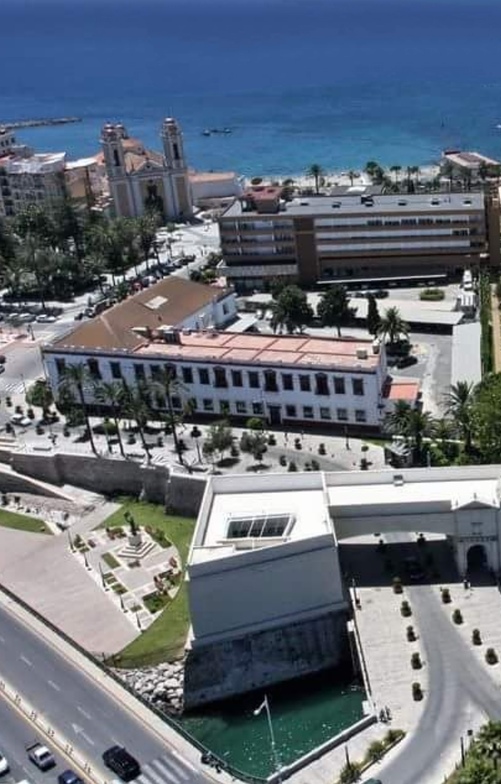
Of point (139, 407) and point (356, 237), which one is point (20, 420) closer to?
point (139, 407)

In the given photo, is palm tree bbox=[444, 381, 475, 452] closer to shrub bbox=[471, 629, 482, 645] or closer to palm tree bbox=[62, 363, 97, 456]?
shrub bbox=[471, 629, 482, 645]

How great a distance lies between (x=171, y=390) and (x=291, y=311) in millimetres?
26139

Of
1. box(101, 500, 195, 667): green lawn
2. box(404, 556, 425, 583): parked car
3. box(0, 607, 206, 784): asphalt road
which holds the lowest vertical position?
box(101, 500, 195, 667): green lawn

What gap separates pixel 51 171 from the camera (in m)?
172

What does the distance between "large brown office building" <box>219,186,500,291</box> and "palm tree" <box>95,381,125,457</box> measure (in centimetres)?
3916

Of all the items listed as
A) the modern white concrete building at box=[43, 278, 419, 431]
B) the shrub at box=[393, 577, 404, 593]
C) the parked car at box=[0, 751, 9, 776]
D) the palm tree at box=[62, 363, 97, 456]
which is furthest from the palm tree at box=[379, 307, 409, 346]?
the parked car at box=[0, 751, 9, 776]

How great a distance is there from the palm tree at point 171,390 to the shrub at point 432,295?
40216mm

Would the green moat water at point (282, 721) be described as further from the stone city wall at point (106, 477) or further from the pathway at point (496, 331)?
the pathway at point (496, 331)

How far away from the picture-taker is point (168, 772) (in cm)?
5150

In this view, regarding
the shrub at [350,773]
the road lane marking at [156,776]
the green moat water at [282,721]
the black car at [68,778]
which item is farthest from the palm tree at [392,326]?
the black car at [68,778]

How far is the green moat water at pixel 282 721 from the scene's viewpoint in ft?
179

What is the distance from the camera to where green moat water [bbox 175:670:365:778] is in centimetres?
5462

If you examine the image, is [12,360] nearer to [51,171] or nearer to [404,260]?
[404,260]

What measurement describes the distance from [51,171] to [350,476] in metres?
122
